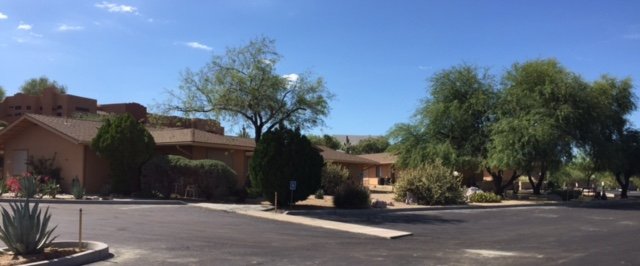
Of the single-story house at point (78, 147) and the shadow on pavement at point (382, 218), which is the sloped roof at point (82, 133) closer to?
the single-story house at point (78, 147)

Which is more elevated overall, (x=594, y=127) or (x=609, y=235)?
(x=594, y=127)

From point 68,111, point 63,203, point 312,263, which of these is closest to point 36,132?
point 63,203

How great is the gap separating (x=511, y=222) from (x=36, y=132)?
77.8 ft

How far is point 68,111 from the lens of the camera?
97562 mm

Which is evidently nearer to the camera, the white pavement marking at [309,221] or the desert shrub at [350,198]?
the white pavement marking at [309,221]

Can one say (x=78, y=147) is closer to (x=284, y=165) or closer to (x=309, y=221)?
(x=284, y=165)

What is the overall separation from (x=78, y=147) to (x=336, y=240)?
1926 centimetres

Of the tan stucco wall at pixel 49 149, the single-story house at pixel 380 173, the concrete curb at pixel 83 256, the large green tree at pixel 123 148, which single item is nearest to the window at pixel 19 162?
the tan stucco wall at pixel 49 149

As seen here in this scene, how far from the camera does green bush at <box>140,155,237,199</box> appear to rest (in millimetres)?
28000

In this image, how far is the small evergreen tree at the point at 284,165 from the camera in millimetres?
24422

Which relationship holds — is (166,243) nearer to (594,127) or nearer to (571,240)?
(571,240)

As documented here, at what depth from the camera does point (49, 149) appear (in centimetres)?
3200

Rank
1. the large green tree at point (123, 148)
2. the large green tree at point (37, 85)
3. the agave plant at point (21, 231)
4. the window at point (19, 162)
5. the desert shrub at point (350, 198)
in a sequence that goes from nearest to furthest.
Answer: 1. the agave plant at point (21, 231)
2. the desert shrub at point (350, 198)
3. the large green tree at point (123, 148)
4. the window at point (19, 162)
5. the large green tree at point (37, 85)

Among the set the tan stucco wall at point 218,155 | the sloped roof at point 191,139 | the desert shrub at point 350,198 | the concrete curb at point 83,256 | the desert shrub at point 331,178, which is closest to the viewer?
the concrete curb at point 83,256
